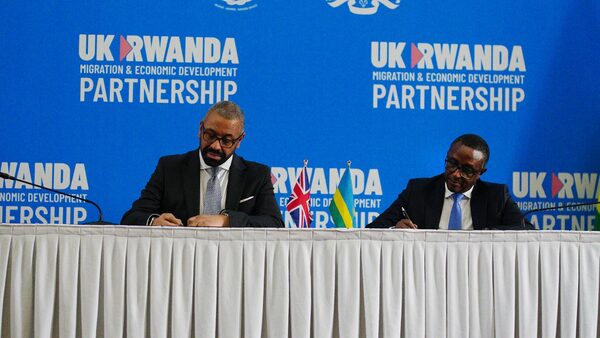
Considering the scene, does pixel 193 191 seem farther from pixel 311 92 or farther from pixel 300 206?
pixel 311 92

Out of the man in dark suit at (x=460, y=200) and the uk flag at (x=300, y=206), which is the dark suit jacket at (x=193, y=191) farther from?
the man in dark suit at (x=460, y=200)

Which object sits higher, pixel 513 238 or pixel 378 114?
pixel 378 114

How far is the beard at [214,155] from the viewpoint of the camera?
153 inches

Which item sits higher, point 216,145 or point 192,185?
point 216,145

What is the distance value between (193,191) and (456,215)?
4.27 ft

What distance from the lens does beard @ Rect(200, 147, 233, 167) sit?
3893 millimetres

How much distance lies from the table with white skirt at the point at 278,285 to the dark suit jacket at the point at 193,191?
39.5 inches

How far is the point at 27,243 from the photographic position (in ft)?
9.43

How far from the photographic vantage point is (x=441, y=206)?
421 cm

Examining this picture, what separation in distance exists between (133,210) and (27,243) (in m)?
1.00

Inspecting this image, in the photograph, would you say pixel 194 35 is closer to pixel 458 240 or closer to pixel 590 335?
pixel 458 240

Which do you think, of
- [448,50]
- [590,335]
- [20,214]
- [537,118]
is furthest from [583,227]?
[20,214]

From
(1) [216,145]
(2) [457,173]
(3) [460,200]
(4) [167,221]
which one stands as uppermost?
(1) [216,145]

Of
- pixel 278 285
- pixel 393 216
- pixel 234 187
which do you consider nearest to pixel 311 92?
pixel 393 216
